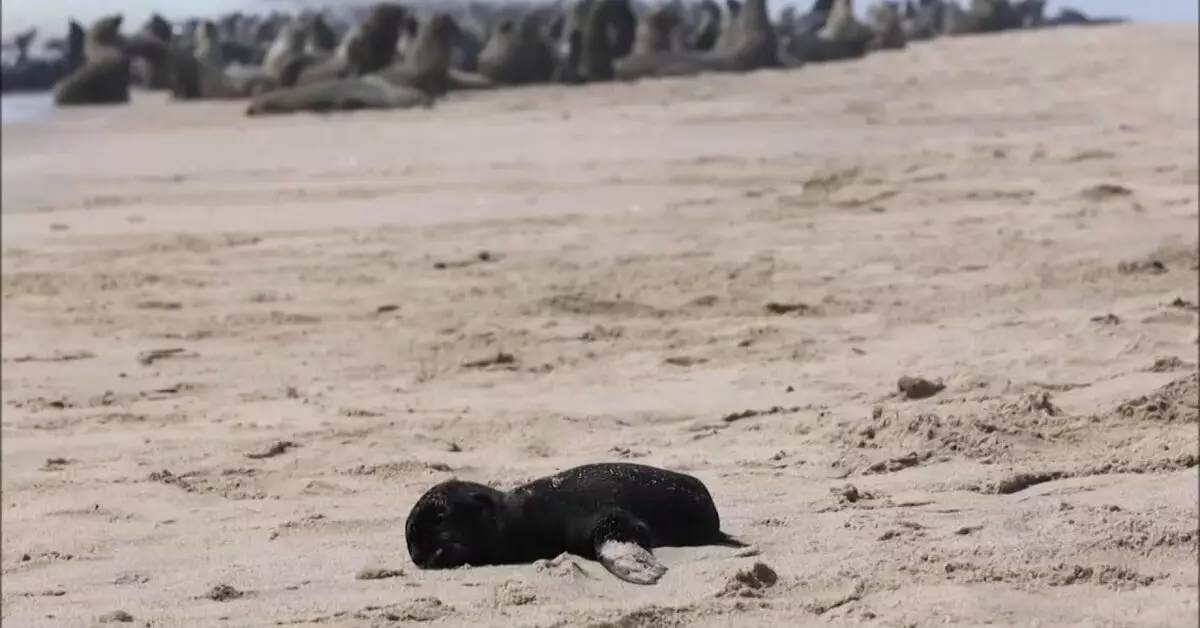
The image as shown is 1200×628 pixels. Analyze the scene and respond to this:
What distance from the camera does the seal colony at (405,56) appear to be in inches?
693

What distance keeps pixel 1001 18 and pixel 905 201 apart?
28.9 meters

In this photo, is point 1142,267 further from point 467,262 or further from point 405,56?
point 405,56

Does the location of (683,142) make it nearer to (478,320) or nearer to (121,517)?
(478,320)

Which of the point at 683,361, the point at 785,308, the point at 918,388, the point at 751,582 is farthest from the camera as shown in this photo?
the point at 785,308

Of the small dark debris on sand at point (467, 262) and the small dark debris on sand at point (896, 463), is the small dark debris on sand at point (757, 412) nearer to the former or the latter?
the small dark debris on sand at point (896, 463)

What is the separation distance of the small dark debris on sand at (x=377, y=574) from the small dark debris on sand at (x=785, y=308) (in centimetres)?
251

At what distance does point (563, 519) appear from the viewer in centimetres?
241

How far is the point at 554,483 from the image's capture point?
2482mm

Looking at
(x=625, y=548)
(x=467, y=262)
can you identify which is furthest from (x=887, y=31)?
(x=625, y=548)

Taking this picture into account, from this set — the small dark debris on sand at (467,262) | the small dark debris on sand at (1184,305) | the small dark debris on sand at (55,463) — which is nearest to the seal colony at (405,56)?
the small dark debris on sand at (467,262)

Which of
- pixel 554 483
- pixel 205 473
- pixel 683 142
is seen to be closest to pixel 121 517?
pixel 205 473

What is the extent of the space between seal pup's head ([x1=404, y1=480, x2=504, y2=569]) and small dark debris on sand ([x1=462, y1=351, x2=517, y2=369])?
1734 mm

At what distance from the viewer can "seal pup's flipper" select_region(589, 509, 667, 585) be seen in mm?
2197

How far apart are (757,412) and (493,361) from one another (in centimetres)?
101
